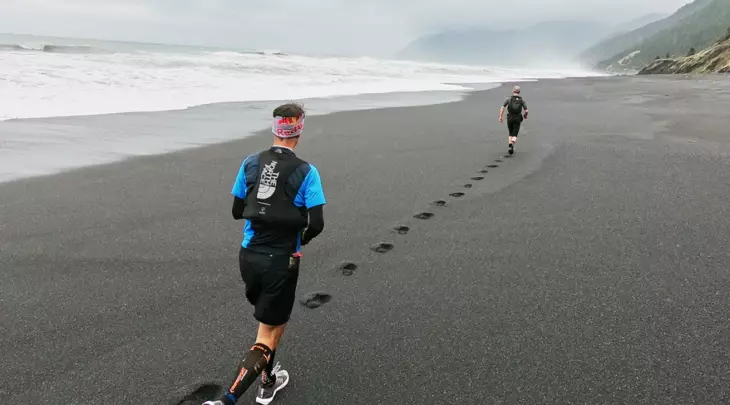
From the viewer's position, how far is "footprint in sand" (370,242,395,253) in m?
5.33

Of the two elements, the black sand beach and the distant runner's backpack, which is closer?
the black sand beach

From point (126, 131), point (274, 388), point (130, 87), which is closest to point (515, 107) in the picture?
point (126, 131)

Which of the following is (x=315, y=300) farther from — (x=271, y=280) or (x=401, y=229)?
(x=401, y=229)

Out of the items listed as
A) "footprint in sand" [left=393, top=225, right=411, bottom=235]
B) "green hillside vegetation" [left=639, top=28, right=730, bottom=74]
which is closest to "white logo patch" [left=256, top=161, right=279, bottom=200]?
"footprint in sand" [left=393, top=225, right=411, bottom=235]

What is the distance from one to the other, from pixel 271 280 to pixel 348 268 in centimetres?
207

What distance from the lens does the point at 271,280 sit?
2.86 metres

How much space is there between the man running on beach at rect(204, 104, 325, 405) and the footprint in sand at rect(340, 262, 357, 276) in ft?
6.02

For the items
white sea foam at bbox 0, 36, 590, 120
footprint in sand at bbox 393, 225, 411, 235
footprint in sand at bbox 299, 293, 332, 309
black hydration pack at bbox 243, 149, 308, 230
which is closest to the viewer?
black hydration pack at bbox 243, 149, 308, 230

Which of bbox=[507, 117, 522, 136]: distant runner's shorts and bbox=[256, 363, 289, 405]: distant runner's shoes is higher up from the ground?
bbox=[507, 117, 522, 136]: distant runner's shorts

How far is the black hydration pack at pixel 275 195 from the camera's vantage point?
9.21ft

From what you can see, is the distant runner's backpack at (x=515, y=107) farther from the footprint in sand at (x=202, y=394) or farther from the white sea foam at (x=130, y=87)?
the white sea foam at (x=130, y=87)

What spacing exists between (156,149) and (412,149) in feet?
16.9

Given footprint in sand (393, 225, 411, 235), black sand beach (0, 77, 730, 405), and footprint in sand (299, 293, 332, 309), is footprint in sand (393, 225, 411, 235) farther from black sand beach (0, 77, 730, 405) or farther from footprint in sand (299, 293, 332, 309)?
footprint in sand (299, 293, 332, 309)

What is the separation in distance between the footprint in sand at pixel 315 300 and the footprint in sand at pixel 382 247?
1163mm
